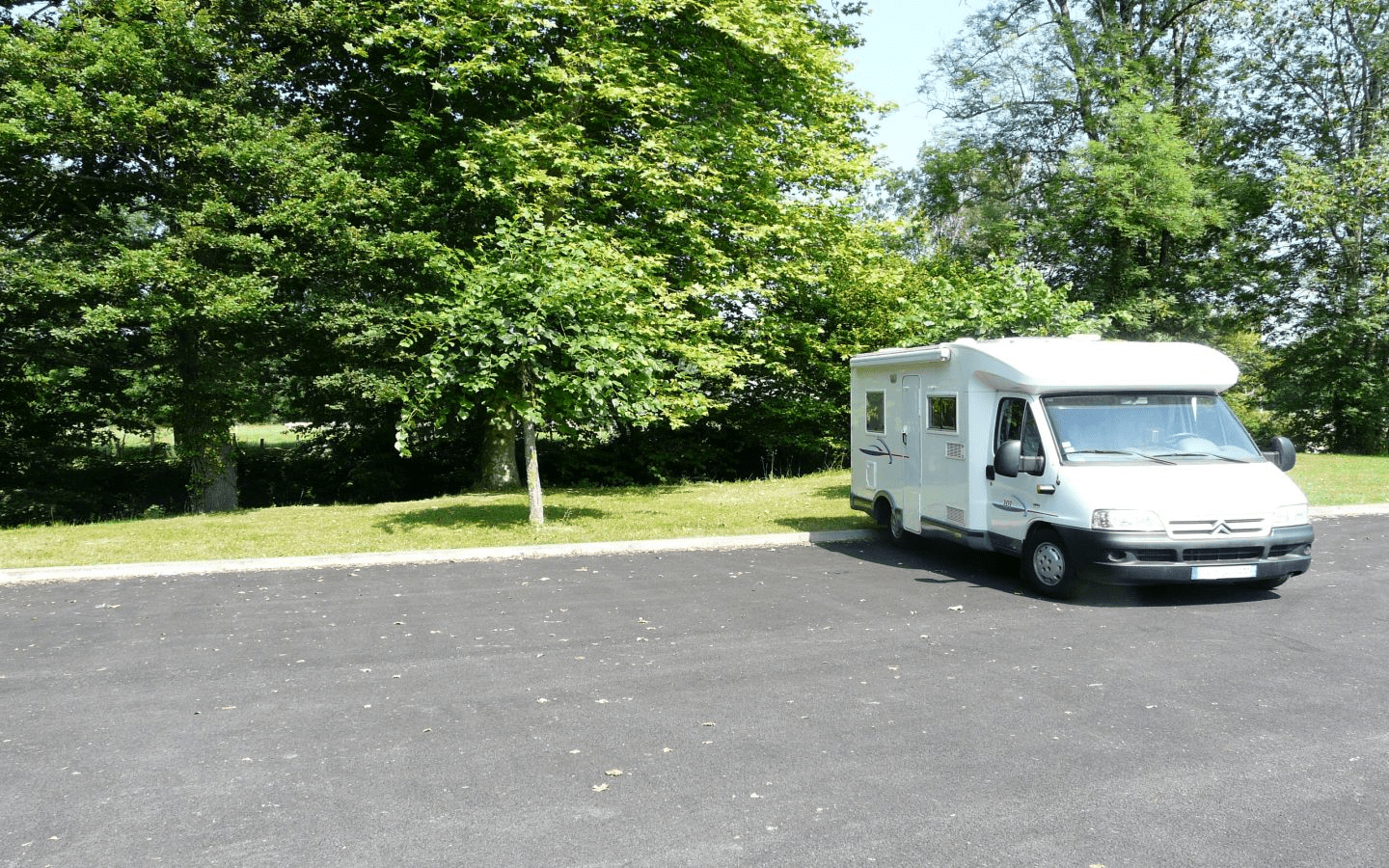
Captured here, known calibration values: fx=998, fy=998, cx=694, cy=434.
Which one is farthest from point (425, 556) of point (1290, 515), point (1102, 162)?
point (1102, 162)

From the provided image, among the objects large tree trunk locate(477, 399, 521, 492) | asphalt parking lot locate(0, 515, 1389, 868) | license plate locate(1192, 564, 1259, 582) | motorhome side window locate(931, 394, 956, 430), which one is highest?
motorhome side window locate(931, 394, 956, 430)

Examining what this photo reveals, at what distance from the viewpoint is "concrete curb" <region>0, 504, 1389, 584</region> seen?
11.0m

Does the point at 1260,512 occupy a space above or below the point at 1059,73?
below

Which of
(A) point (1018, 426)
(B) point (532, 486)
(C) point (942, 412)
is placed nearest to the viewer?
(A) point (1018, 426)

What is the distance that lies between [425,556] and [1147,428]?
816 cm

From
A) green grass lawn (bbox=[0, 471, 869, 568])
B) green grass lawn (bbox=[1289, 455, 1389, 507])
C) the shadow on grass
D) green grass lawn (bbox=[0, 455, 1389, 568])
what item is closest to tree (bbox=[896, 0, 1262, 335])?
green grass lawn (bbox=[1289, 455, 1389, 507])

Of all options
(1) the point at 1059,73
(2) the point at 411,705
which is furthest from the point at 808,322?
(2) the point at 411,705

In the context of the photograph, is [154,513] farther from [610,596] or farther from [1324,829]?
[1324,829]

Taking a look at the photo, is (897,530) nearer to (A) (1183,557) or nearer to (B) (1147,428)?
(B) (1147,428)

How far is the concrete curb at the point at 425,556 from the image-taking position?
11031 mm

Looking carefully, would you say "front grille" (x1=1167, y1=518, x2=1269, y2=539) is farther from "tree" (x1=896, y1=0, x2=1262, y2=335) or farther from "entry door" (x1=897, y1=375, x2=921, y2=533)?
"tree" (x1=896, y1=0, x2=1262, y2=335)

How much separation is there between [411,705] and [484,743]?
928 mm

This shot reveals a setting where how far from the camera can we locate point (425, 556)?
39.4 feet

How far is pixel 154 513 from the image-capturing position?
63.2 feet
